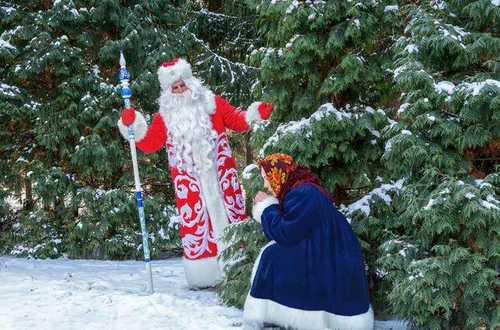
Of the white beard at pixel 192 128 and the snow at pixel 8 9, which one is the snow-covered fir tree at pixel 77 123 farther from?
the white beard at pixel 192 128

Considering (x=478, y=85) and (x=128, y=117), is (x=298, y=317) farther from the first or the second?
(x=128, y=117)

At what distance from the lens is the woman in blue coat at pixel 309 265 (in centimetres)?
421

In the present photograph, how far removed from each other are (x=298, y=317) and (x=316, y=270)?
14.8 inches

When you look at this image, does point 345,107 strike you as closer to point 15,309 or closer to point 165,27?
point 15,309

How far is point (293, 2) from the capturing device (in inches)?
188

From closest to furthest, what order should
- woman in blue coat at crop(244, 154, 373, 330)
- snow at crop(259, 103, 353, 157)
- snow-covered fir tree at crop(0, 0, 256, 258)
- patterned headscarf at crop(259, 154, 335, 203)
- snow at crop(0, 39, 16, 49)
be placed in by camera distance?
1. woman in blue coat at crop(244, 154, 373, 330)
2. patterned headscarf at crop(259, 154, 335, 203)
3. snow at crop(259, 103, 353, 157)
4. snow at crop(0, 39, 16, 49)
5. snow-covered fir tree at crop(0, 0, 256, 258)

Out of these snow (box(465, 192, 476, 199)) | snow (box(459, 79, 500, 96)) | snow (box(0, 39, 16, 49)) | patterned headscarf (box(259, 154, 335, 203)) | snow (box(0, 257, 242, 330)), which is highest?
snow (box(0, 39, 16, 49))

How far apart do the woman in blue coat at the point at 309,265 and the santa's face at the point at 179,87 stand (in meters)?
2.02

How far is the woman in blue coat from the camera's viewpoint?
→ 421 centimetres

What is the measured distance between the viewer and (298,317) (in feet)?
14.1

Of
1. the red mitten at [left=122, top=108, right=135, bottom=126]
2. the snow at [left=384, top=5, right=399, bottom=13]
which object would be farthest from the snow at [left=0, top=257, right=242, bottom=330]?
the snow at [left=384, top=5, right=399, bottom=13]

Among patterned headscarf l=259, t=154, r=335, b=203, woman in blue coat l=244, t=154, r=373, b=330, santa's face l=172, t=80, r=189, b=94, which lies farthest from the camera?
santa's face l=172, t=80, r=189, b=94

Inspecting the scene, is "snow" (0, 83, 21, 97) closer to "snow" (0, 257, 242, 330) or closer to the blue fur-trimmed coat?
"snow" (0, 257, 242, 330)

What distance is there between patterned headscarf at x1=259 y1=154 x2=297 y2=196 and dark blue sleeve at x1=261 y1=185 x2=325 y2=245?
158 millimetres
